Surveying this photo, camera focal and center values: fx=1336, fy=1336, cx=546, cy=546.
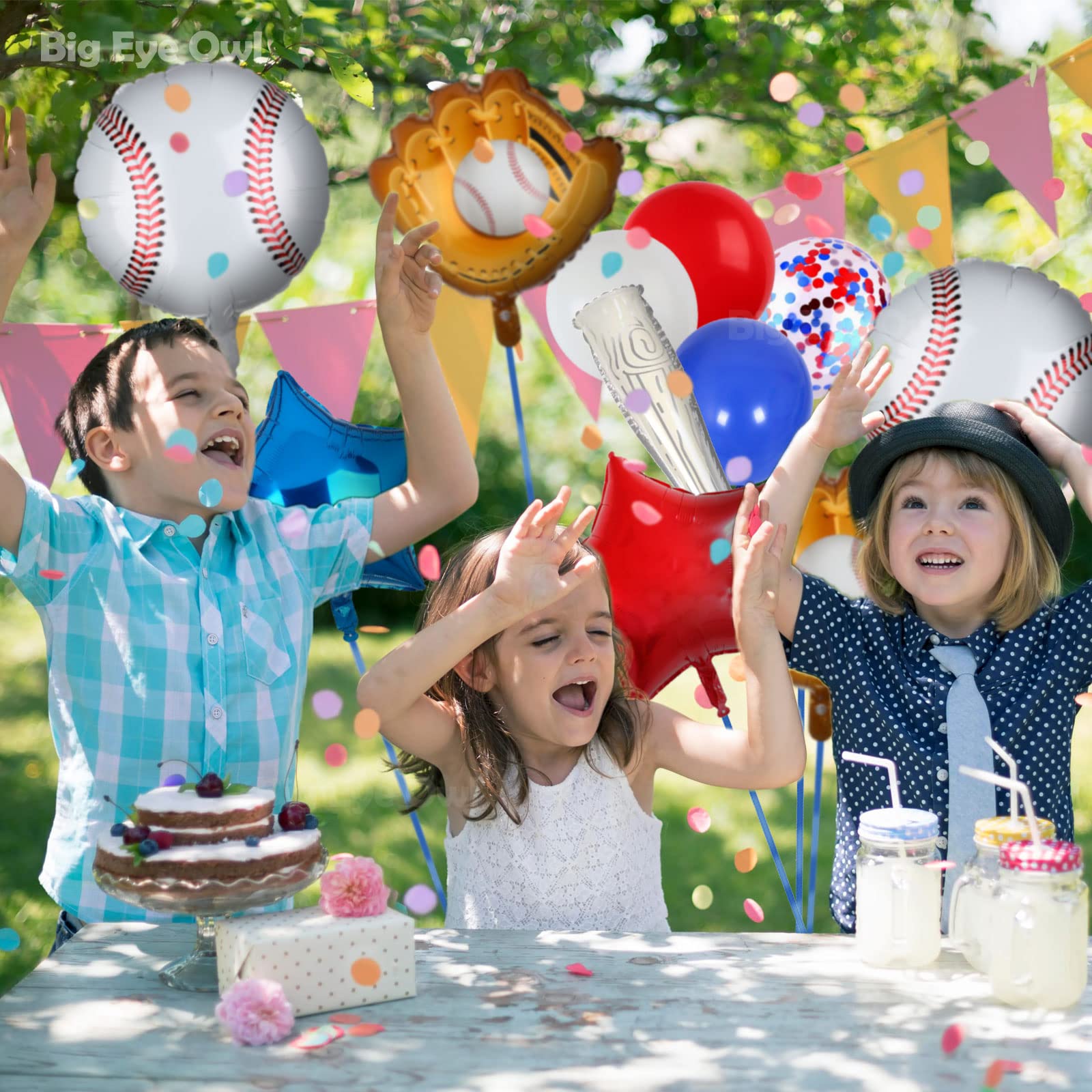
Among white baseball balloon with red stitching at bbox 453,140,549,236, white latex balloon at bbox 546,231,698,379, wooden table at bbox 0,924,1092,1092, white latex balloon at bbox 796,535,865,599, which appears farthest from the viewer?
white latex balloon at bbox 796,535,865,599

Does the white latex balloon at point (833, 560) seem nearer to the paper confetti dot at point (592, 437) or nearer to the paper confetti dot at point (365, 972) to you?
the paper confetti dot at point (592, 437)

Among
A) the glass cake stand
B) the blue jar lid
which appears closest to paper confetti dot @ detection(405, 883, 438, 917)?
the glass cake stand

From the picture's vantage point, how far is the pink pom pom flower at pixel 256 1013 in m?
1.31

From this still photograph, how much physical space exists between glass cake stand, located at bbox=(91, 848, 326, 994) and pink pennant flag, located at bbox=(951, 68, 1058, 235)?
197 cm

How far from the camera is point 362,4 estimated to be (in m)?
3.81

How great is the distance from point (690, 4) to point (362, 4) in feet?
4.22

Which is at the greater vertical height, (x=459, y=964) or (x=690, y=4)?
(x=690, y=4)

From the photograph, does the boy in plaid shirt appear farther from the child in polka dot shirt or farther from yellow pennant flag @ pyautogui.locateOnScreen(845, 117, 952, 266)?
yellow pennant flag @ pyautogui.locateOnScreen(845, 117, 952, 266)

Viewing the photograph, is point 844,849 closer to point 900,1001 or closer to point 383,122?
point 900,1001

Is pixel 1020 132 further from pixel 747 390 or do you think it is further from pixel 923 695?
pixel 923 695

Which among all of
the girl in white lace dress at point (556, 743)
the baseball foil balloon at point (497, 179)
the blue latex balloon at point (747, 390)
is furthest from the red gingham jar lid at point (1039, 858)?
the baseball foil balloon at point (497, 179)

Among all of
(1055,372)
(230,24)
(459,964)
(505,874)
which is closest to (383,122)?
(230,24)

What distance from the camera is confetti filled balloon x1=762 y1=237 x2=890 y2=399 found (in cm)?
249

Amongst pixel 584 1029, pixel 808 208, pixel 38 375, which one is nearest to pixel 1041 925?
pixel 584 1029
